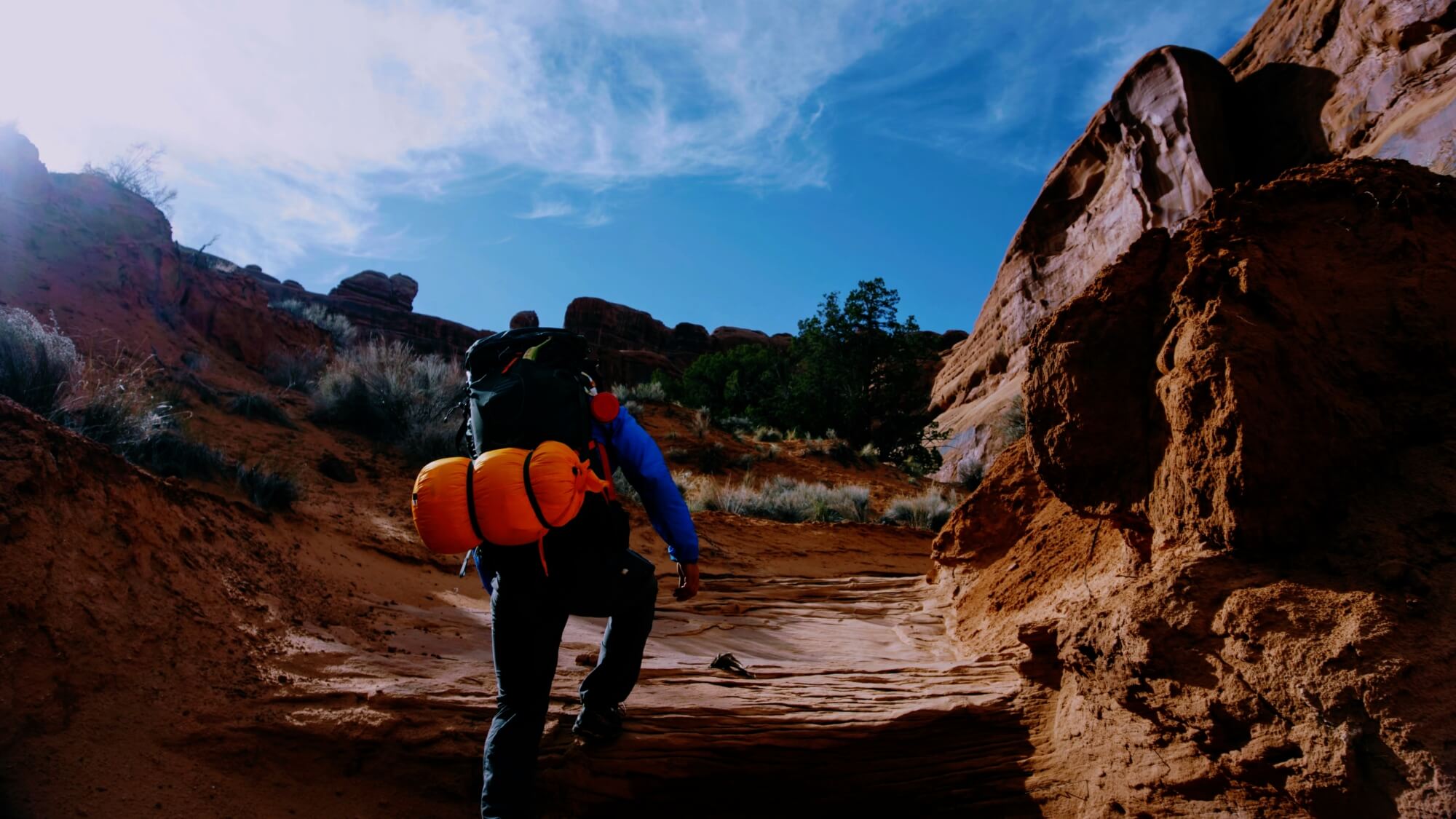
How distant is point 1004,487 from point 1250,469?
316cm

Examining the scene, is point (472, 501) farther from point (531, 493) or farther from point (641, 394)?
point (641, 394)

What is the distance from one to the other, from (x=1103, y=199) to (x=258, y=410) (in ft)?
90.2

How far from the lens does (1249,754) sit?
2.39 m

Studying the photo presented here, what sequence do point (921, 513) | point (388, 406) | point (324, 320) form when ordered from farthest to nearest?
point (324, 320)
point (921, 513)
point (388, 406)

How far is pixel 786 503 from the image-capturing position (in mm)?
12789

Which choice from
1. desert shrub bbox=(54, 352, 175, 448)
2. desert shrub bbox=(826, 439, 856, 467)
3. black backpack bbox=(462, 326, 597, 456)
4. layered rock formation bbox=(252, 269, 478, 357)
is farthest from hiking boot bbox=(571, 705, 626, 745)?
layered rock formation bbox=(252, 269, 478, 357)

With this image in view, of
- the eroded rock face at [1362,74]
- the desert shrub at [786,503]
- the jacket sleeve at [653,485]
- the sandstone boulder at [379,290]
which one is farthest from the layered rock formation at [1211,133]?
the sandstone boulder at [379,290]

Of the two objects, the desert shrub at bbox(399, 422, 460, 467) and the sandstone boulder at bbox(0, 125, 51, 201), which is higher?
the sandstone boulder at bbox(0, 125, 51, 201)

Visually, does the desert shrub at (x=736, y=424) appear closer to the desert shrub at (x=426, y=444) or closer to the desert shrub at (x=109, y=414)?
the desert shrub at (x=426, y=444)

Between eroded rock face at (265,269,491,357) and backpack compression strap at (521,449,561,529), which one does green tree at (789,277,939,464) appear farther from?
eroded rock face at (265,269,491,357)

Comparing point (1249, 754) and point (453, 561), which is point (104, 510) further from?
point (1249, 754)

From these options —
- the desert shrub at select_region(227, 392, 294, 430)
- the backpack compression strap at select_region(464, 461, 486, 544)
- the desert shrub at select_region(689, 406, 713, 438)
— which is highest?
the desert shrub at select_region(689, 406, 713, 438)

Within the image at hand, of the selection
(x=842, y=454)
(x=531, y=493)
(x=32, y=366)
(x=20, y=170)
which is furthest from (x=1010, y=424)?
(x=20, y=170)

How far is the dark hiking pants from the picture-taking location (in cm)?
286
